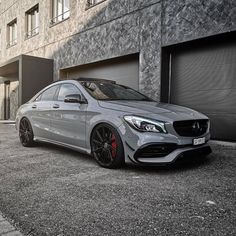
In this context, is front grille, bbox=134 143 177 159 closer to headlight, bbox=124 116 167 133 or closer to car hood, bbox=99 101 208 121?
headlight, bbox=124 116 167 133

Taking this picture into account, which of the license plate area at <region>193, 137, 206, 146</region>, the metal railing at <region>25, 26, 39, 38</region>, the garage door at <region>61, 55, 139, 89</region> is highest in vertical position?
the metal railing at <region>25, 26, 39, 38</region>

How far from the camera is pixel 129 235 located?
2.34m

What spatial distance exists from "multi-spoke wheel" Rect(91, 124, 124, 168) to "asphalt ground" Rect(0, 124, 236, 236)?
0.18 metres

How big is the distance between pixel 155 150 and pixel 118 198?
1.13m

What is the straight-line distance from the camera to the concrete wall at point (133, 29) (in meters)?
7.10

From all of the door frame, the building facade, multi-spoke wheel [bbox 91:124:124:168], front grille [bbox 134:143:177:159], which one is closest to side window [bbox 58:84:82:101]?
multi-spoke wheel [bbox 91:124:124:168]

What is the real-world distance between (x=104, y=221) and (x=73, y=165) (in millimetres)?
2334

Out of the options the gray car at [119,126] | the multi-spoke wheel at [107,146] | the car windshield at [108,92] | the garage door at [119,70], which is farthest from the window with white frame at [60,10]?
the multi-spoke wheel at [107,146]

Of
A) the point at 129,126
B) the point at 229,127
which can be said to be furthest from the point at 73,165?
the point at 229,127

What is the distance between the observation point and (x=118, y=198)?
3219mm

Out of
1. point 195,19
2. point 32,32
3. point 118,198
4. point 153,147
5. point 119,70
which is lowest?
point 118,198

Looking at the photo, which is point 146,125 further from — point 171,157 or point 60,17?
point 60,17

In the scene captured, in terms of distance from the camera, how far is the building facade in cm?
705

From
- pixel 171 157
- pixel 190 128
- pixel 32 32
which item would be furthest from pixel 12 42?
pixel 171 157
